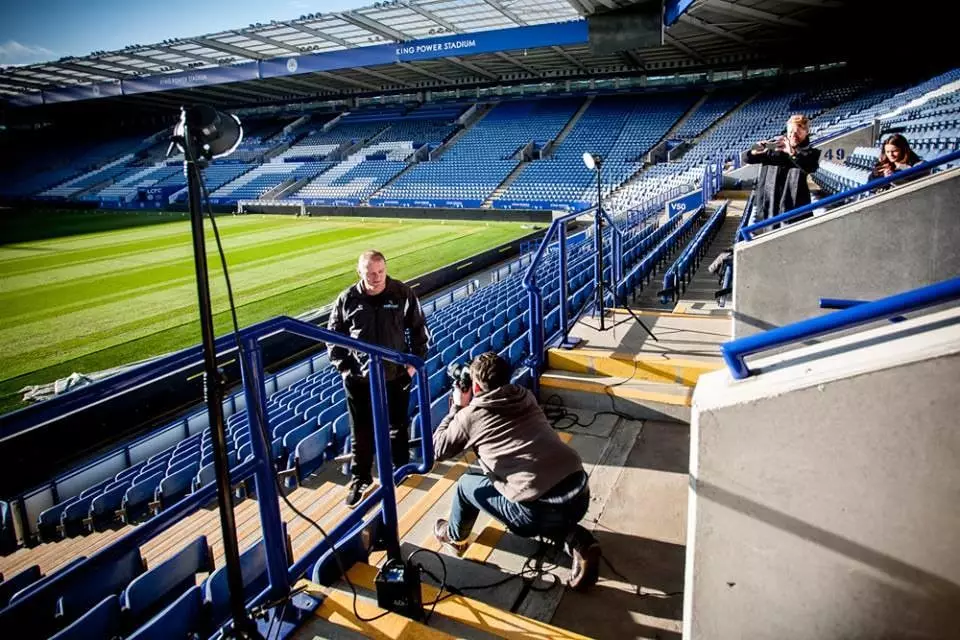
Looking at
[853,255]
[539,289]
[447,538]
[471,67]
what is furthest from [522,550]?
[471,67]

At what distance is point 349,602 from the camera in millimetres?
2492

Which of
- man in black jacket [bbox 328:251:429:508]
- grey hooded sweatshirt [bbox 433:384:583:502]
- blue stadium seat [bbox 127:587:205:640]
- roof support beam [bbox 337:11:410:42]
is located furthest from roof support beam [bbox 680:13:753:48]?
blue stadium seat [bbox 127:587:205:640]

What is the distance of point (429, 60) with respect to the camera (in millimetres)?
32656

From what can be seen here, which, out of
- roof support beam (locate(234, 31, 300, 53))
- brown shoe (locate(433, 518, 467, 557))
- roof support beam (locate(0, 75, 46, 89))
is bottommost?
brown shoe (locate(433, 518, 467, 557))

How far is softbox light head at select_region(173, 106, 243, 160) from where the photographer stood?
1.88 m

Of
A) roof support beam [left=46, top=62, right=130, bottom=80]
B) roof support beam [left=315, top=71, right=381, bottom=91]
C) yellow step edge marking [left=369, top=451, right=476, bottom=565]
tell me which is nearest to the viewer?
yellow step edge marking [left=369, top=451, right=476, bottom=565]

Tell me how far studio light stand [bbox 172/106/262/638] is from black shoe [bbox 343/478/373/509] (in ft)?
5.58

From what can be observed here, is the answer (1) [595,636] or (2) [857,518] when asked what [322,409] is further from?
(2) [857,518]

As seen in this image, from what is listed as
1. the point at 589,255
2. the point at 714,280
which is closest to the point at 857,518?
the point at 714,280

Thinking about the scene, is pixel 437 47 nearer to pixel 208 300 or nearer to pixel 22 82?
pixel 22 82

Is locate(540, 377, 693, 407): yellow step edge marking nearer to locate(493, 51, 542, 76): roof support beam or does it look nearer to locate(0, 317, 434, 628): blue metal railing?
locate(0, 317, 434, 628): blue metal railing

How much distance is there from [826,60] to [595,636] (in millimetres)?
36109

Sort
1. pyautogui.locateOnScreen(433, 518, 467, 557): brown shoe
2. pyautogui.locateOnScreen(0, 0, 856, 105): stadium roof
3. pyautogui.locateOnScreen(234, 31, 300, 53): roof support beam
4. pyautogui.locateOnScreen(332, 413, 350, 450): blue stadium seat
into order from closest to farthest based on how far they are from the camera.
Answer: pyautogui.locateOnScreen(433, 518, 467, 557): brown shoe → pyautogui.locateOnScreen(332, 413, 350, 450): blue stadium seat → pyautogui.locateOnScreen(0, 0, 856, 105): stadium roof → pyautogui.locateOnScreen(234, 31, 300, 53): roof support beam

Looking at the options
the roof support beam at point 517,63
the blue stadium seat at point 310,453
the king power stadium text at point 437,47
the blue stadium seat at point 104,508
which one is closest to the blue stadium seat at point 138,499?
the blue stadium seat at point 104,508
